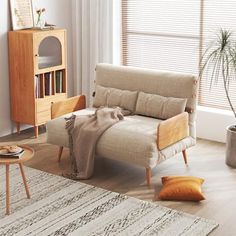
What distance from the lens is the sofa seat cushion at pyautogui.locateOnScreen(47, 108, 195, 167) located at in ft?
14.2

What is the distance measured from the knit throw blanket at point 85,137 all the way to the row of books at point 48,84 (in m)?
0.96

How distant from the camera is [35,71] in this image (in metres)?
5.53

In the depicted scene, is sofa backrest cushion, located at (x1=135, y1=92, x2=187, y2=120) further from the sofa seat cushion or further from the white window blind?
the white window blind

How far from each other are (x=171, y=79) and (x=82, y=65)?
1.67 metres

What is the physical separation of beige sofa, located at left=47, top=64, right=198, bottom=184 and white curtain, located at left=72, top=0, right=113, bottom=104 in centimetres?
85

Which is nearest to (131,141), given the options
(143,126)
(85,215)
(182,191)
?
(143,126)

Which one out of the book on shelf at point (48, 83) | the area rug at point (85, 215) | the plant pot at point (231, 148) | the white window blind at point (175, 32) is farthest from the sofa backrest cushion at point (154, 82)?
the area rug at point (85, 215)

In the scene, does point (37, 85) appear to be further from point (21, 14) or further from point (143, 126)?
point (143, 126)

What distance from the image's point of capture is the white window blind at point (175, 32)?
561cm

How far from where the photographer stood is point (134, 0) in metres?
6.14

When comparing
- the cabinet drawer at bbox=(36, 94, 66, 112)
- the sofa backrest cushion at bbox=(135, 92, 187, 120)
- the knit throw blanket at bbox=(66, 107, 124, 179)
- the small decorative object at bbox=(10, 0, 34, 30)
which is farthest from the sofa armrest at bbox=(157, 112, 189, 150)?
the small decorative object at bbox=(10, 0, 34, 30)

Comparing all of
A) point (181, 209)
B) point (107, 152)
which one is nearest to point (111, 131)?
point (107, 152)

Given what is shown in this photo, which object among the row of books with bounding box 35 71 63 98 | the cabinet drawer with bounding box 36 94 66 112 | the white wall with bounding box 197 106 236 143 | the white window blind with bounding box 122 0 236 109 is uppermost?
the white window blind with bounding box 122 0 236 109

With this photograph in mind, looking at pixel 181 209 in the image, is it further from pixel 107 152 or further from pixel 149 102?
pixel 149 102
